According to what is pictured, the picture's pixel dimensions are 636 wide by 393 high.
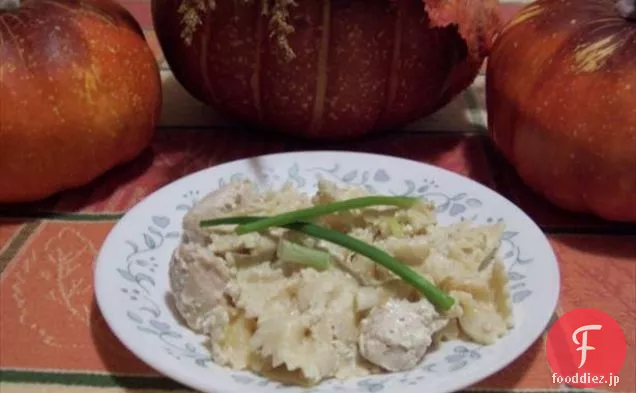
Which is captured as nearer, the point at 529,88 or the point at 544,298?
the point at 544,298

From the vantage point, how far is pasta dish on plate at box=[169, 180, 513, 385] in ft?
1.96

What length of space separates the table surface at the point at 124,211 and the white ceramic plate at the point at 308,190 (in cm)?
4

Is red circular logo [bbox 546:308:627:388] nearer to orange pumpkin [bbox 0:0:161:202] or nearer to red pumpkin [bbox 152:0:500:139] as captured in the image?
red pumpkin [bbox 152:0:500:139]

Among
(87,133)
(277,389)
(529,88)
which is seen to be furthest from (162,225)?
(529,88)

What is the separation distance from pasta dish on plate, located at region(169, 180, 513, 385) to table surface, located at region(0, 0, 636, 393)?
57mm

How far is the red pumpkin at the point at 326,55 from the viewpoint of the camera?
85 centimetres

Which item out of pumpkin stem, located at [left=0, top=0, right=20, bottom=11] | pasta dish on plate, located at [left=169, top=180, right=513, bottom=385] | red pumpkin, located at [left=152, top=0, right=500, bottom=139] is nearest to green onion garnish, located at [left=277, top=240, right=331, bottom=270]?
pasta dish on plate, located at [left=169, top=180, right=513, bottom=385]

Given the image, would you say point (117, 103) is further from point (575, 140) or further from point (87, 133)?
point (575, 140)

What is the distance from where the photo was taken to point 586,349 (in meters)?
0.65

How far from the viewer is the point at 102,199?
880 millimetres

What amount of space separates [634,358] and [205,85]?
1.70ft

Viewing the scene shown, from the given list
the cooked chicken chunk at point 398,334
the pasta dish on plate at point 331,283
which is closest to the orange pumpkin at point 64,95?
the pasta dish on plate at point 331,283

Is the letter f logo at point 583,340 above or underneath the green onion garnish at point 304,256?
underneath

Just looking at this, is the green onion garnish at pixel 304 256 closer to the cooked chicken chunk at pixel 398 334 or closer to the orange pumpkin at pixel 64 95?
the cooked chicken chunk at pixel 398 334
